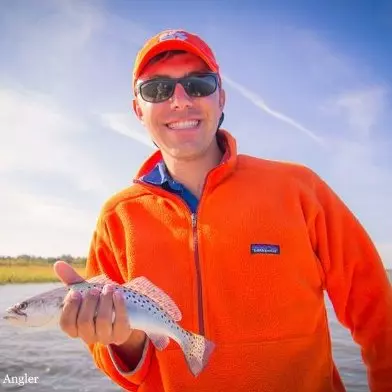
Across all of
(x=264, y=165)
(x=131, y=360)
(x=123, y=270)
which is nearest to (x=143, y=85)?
(x=264, y=165)

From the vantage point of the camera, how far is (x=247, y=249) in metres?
3.56

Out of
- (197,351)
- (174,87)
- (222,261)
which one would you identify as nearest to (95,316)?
(197,351)

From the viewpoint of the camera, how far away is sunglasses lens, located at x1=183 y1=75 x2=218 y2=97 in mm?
3912

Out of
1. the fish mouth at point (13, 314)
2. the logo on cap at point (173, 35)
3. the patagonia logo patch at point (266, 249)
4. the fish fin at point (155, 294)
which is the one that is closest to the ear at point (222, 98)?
the logo on cap at point (173, 35)

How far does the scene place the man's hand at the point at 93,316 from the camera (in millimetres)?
2904

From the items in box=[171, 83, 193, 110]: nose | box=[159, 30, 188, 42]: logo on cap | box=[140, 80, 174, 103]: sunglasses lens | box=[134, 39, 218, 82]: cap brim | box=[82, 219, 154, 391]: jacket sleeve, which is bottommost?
box=[82, 219, 154, 391]: jacket sleeve

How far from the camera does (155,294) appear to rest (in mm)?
3262

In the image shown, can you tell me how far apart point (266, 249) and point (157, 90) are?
68.4 inches

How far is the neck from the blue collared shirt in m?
0.06

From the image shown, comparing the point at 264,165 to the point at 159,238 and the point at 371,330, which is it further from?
the point at 371,330

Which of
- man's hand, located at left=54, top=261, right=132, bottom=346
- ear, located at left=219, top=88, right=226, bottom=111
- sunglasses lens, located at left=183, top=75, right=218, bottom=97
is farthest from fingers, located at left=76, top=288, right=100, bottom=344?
ear, located at left=219, top=88, right=226, bottom=111

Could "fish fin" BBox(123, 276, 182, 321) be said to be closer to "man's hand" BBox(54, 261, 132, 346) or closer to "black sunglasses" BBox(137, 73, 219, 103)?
"man's hand" BBox(54, 261, 132, 346)

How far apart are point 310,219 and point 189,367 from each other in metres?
1.55

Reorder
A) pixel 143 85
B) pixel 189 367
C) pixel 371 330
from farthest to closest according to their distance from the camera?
pixel 143 85, pixel 371 330, pixel 189 367
